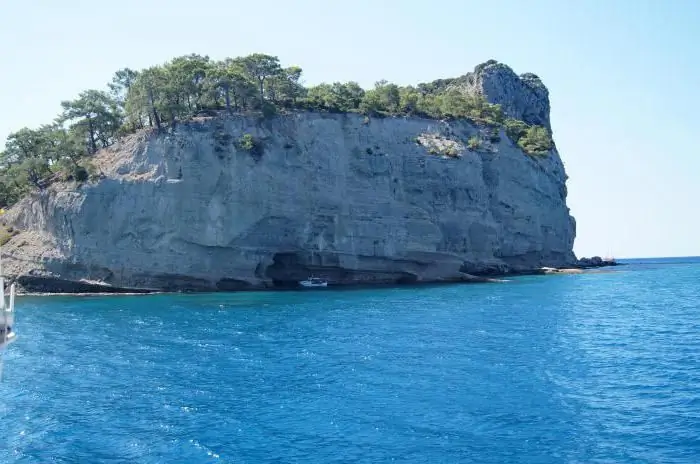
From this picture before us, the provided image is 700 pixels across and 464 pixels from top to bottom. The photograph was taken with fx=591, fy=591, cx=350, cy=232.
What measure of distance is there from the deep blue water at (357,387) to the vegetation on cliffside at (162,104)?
27354 mm

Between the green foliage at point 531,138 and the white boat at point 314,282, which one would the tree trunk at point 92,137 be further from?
the green foliage at point 531,138

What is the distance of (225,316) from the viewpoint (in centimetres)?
4141

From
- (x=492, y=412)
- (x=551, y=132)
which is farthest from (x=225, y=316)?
(x=551, y=132)

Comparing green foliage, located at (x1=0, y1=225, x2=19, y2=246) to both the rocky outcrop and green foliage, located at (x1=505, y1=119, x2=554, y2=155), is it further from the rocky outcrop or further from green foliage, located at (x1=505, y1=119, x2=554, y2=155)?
the rocky outcrop

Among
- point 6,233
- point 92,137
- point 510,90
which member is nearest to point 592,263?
point 510,90

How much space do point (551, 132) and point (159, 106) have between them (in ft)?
274

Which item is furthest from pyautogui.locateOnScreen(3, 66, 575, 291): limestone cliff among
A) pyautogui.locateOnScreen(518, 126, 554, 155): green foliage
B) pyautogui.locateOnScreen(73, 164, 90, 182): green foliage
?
pyautogui.locateOnScreen(518, 126, 554, 155): green foliage

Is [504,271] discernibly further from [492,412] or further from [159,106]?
[492,412]

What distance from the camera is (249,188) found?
60.7m

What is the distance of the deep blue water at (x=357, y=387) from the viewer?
16.3m

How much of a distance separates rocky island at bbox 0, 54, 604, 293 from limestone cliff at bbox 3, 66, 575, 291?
5.8 inches

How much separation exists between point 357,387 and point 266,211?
40.4 m

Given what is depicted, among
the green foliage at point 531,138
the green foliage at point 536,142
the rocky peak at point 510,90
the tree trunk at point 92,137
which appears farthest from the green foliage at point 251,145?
the rocky peak at point 510,90

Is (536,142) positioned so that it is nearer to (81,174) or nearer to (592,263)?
(592,263)
